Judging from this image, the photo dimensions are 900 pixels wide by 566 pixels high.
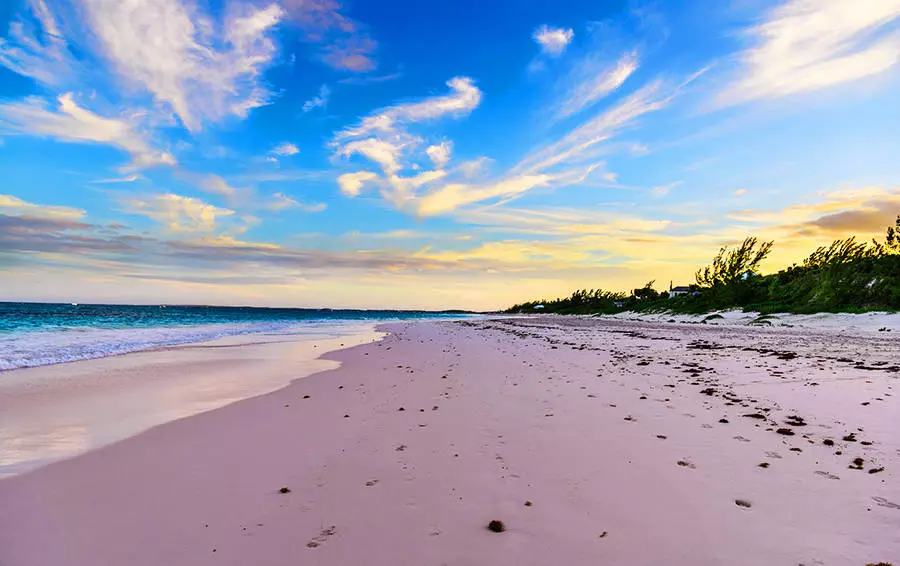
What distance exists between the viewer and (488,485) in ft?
14.5

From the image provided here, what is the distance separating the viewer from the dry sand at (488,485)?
3.28m

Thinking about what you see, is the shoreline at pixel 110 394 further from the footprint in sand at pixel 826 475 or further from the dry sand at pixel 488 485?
the footprint in sand at pixel 826 475

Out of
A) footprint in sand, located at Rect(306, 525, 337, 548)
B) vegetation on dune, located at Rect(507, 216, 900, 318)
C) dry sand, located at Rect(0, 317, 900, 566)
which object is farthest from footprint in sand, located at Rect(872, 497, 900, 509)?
vegetation on dune, located at Rect(507, 216, 900, 318)

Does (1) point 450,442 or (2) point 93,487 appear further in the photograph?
(1) point 450,442

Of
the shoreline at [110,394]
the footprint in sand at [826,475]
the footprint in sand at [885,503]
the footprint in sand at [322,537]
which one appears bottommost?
the shoreline at [110,394]

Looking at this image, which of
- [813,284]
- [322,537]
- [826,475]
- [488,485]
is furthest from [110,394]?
[813,284]

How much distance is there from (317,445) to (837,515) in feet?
18.3

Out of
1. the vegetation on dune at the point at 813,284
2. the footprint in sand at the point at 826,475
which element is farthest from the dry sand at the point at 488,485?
the vegetation on dune at the point at 813,284

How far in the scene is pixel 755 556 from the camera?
3098mm

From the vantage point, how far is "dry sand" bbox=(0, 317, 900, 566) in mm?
3283

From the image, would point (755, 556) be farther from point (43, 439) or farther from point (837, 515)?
point (43, 439)

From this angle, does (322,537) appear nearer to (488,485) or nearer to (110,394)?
(488,485)

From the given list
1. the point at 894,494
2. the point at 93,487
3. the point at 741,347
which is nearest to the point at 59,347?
the point at 93,487

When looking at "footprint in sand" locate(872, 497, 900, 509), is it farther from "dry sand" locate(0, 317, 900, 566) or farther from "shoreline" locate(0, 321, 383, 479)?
"shoreline" locate(0, 321, 383, 479)
